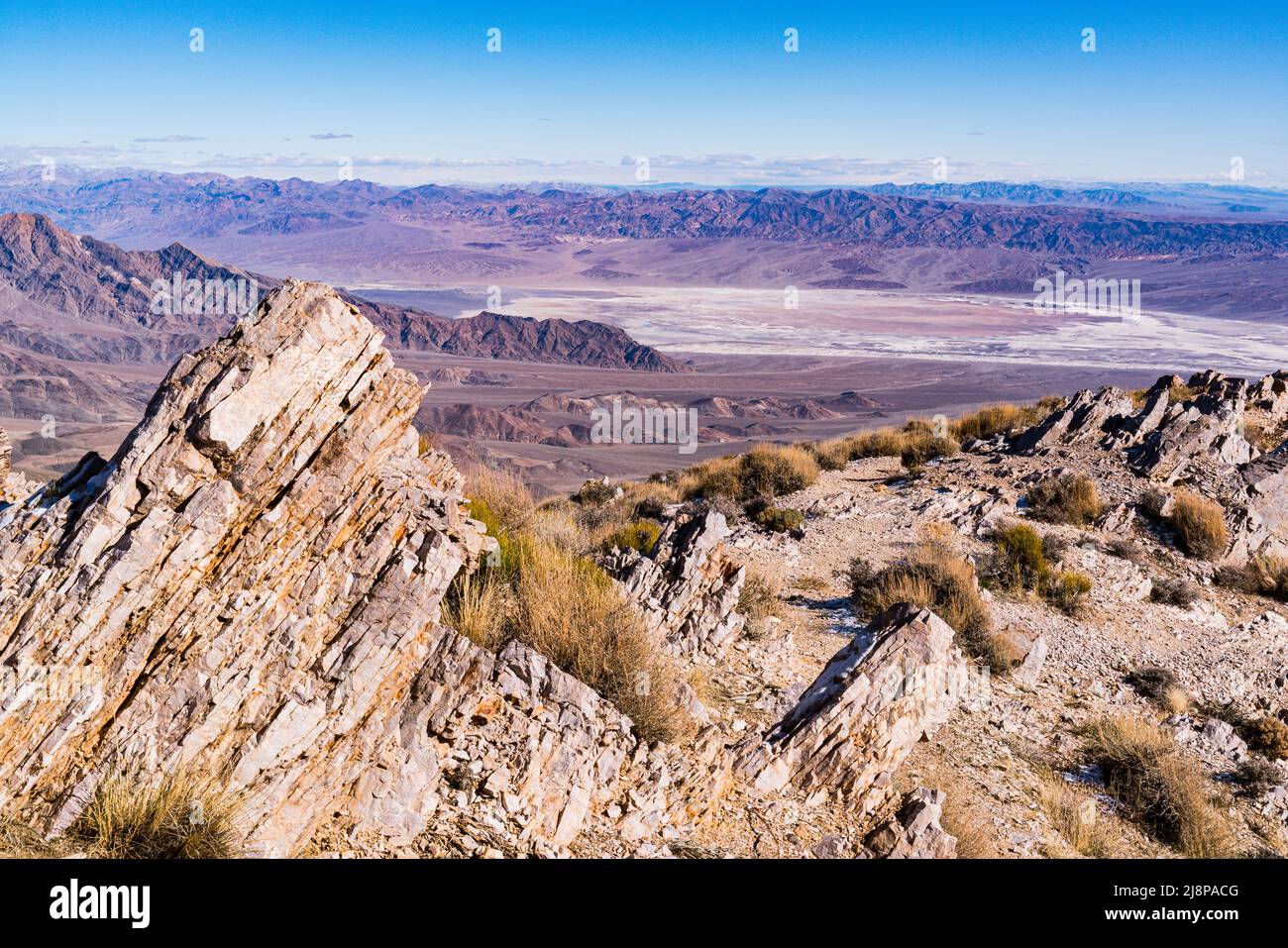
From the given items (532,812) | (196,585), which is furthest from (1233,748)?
(196,585)

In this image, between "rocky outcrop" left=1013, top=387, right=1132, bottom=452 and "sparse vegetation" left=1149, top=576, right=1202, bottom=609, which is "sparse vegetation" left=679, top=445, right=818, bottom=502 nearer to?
"rocky outcrop" left=1013, top=387, right=1132, bottom=452

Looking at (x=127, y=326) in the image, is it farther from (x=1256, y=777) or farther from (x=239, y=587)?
(x=1256, y=777)

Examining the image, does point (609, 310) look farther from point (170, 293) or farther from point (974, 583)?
point (974, 583)

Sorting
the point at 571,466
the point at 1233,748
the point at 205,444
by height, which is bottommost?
the point at 571,466

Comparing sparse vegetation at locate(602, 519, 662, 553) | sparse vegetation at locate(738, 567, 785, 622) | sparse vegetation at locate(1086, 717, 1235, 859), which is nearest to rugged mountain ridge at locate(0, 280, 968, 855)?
sparse vegetation at locate(738, 567, 785, 622)

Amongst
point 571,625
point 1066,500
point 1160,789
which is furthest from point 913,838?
point 1066,500
